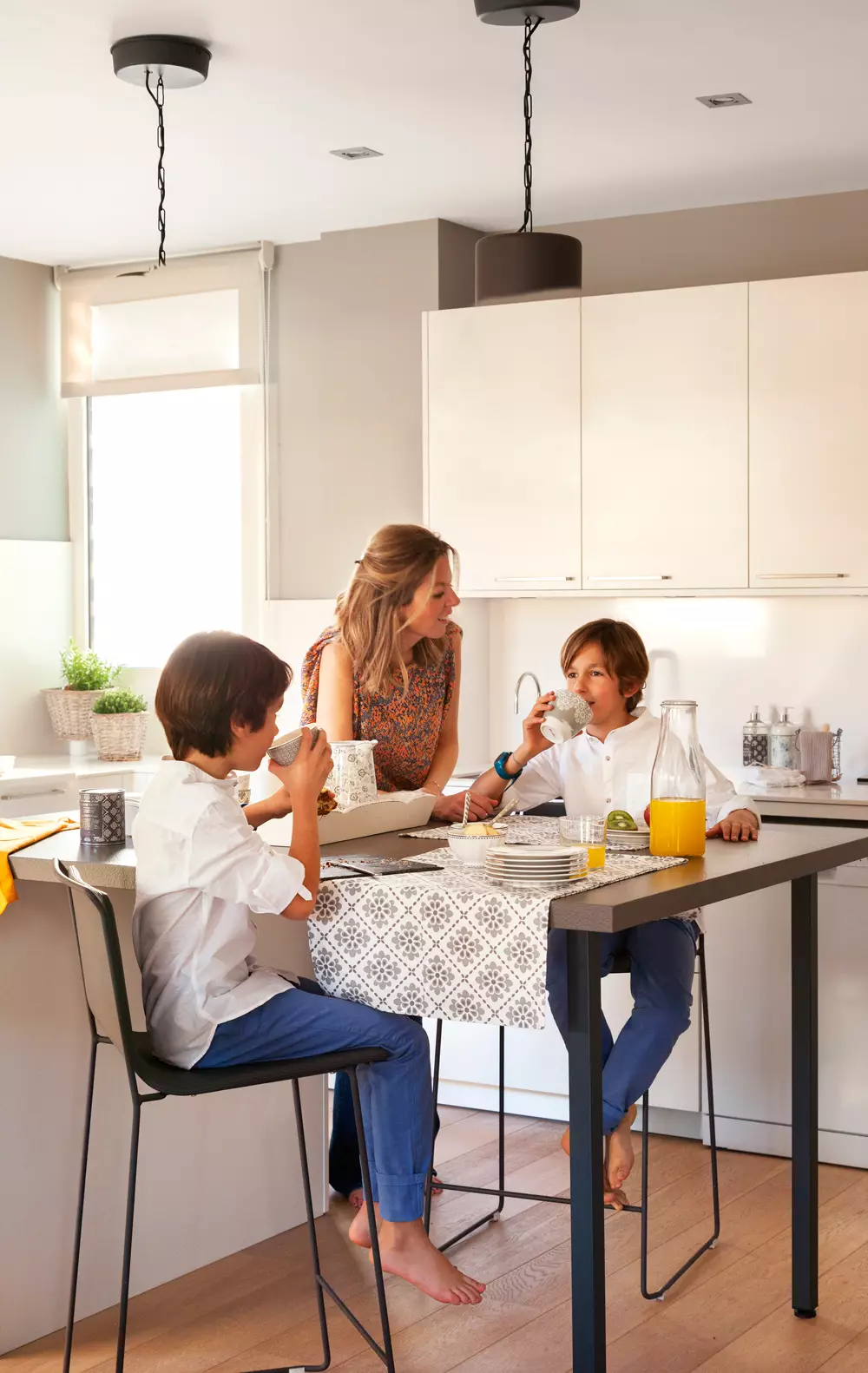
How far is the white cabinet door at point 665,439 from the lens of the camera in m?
4.36

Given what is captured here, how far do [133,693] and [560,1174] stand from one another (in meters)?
2.54

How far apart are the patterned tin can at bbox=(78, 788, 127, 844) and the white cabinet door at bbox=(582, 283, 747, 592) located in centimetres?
212

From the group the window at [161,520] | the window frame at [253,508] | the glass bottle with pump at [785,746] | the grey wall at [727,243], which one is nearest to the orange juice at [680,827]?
the glass bottle with pump at [785,746]

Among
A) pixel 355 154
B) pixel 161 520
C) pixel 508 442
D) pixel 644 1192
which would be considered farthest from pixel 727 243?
pixel 644 1192

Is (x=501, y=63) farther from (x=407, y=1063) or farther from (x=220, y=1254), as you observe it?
(x=220, y=1254)

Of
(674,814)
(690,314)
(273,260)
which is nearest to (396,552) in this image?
(674,814)

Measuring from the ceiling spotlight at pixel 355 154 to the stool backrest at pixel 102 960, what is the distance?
2.47m

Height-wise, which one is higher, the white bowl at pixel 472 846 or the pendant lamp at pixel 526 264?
the pendant lamp at pixel 526 264

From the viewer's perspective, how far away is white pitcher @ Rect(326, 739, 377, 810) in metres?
2.94

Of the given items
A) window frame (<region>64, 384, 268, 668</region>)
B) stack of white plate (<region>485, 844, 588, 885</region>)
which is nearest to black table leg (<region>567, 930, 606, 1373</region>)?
stack of white plate (<region>485, 844, 588, 885</region>)

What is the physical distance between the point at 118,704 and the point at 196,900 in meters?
3.08

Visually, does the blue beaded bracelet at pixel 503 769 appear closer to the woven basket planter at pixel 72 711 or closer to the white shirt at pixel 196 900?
the white shirt at pixel 196 900

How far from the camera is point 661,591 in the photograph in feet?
14.7

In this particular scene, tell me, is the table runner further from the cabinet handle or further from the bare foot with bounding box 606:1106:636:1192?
the cabinet handle
